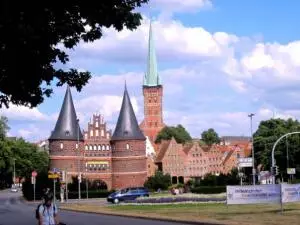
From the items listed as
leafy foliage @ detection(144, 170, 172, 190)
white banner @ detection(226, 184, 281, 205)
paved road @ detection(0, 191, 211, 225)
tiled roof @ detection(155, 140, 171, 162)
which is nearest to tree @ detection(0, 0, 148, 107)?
paved road @ detection(0, 191, 211, 225)

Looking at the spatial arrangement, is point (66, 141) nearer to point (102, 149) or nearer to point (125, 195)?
point (102, 149)

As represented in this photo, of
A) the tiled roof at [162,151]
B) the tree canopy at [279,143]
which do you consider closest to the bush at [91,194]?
the tree canopy at [279,143]

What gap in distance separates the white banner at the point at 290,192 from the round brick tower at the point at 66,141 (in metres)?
84.7

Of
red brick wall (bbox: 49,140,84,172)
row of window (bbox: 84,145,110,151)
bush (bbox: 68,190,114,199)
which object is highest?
row of window (bbox: 84,145,110,151)

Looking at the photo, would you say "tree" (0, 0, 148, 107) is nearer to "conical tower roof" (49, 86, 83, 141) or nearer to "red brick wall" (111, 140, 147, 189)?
"conical tower roof" (49, 86, 83, 141)

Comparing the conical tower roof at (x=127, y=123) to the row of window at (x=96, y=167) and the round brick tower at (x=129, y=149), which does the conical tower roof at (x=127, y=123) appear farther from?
the row of window at (x=96, y=167)

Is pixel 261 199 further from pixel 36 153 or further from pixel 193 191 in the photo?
pixel 36 153

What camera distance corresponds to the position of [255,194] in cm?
3447

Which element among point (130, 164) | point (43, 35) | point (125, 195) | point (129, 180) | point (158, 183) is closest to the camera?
point (43, 35)

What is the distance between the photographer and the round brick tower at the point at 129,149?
403 ft

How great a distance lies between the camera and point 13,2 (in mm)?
14023

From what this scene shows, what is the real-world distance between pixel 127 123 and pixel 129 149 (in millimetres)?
4865

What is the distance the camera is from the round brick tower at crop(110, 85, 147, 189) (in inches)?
4838

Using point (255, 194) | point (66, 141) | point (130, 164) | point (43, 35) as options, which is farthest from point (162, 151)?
point (43, 35)
